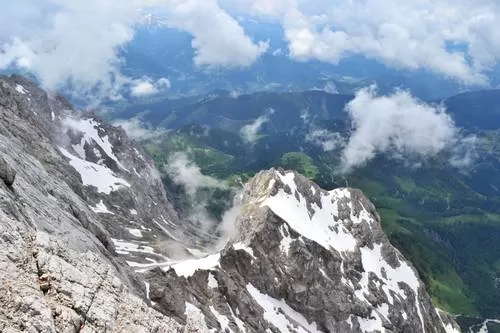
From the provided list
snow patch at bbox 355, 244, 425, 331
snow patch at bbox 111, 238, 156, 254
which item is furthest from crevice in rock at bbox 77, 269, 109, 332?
snow patch at bbox 355, 244, 425, 331

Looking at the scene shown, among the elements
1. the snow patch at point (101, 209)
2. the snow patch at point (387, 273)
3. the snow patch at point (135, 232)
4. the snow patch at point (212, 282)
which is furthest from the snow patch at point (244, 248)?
the snow patch at point (101, 209)

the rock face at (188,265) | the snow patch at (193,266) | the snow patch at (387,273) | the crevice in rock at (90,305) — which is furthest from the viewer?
the snow patch at (387,273)

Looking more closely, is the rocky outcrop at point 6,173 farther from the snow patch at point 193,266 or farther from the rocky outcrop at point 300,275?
the snow patch at point 193,266

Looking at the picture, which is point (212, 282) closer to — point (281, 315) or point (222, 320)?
point (222, 320)

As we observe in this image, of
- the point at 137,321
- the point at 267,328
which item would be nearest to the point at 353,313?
the point at 267,328

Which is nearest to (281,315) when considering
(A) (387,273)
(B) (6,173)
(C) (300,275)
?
(C) (300,275)

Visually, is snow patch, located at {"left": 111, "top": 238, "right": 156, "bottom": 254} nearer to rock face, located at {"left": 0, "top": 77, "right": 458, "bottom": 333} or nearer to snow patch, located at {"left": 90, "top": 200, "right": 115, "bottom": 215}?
rock face, located at {"left": 0, "top": 77, "right": 458, "bottom": 333}

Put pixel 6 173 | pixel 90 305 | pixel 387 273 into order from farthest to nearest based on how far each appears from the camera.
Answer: pixel 387 273 → pixel 6 173 → pixel 90 305

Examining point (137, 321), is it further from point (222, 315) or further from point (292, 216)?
point (292, 216)
